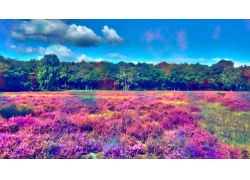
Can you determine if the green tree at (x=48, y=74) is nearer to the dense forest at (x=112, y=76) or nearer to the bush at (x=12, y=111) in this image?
the dense forest at (x=112, y=76)

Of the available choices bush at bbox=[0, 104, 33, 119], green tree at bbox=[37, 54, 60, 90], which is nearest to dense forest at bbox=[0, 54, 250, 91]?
green tree at bbox=[37, 54, 60, 90]

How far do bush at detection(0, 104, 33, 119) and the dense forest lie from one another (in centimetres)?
35

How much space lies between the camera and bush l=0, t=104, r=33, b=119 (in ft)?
21.2

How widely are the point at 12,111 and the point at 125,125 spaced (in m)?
2.18

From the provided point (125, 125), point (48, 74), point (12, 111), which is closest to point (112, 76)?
point (125, 125)

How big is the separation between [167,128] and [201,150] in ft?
2.44

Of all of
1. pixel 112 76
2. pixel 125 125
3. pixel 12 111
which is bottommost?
pixel 125 125

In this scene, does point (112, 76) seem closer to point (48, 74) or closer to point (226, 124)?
point (48, 74)

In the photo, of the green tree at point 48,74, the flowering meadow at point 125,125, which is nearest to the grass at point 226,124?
the flowering meadow at point 125,125

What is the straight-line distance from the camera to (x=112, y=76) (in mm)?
6594

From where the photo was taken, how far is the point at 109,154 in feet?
20.5

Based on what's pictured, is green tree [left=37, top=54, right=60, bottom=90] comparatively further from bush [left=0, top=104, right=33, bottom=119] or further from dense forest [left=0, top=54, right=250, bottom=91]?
bush [left=0, top=104, right=33, bottom=119]
